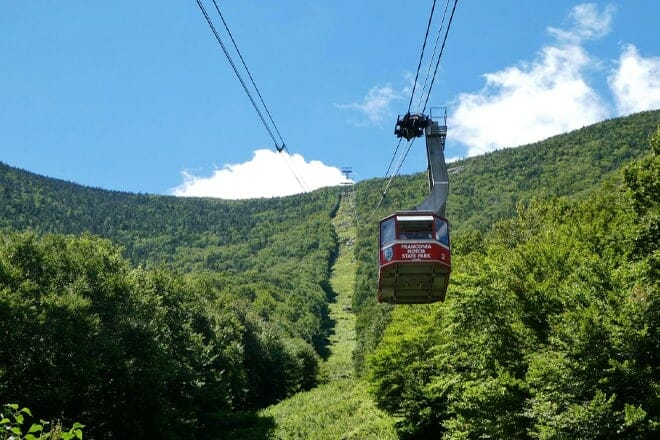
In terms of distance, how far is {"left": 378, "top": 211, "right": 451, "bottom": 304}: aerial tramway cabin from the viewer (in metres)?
20.7

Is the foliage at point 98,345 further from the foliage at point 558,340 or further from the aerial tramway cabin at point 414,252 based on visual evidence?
the aerial tramway cabin at point 414,252

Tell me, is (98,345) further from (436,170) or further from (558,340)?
(558,340)

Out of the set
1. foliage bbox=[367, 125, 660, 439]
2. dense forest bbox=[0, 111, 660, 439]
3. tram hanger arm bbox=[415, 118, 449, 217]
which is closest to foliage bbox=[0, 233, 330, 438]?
dense forest bbox=[0, 111, 660, 439]

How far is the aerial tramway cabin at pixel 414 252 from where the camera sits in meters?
20.7

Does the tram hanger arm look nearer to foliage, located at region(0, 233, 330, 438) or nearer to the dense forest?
→ the dense forest

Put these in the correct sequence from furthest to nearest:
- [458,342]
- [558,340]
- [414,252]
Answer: [458,342] < [558,340] < [414,252]

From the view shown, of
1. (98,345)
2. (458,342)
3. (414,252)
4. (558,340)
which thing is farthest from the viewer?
(458,342)

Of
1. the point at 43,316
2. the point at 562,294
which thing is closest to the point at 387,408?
the point at 562,294

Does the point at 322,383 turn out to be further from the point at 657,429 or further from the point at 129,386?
the point at 657,429

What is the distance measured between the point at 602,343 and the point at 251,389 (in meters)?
61.5

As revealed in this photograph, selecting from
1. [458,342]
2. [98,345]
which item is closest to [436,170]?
[458,342]

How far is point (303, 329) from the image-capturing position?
13862 cm

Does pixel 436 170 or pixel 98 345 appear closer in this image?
pixel 436 170

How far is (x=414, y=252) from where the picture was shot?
2059cm
